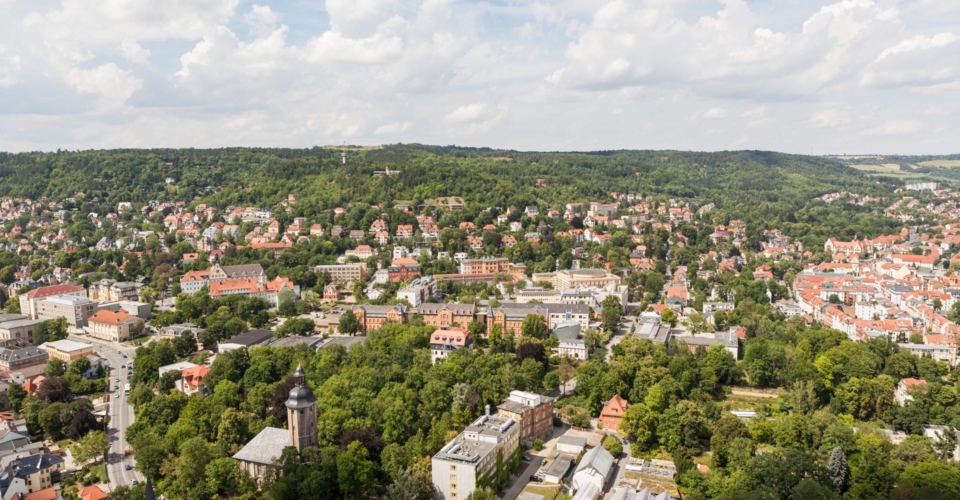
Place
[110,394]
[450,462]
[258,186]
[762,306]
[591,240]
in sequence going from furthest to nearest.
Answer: [258,186]
[591,240]
[762,306]
[110,394]
[450,462]

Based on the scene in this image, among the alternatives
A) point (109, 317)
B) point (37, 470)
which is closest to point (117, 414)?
point (37, 470)

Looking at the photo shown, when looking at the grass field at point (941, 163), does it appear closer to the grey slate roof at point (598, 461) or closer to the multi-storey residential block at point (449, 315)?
the multi-storey residential block at point (449, 315)

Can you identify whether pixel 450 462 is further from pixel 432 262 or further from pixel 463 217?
pixel 463 217

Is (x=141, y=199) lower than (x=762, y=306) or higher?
higher

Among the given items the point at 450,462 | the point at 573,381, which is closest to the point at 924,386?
the point at 573,381

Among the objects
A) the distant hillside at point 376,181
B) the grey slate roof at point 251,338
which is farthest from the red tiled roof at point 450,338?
the distant hillside at point 376,181
